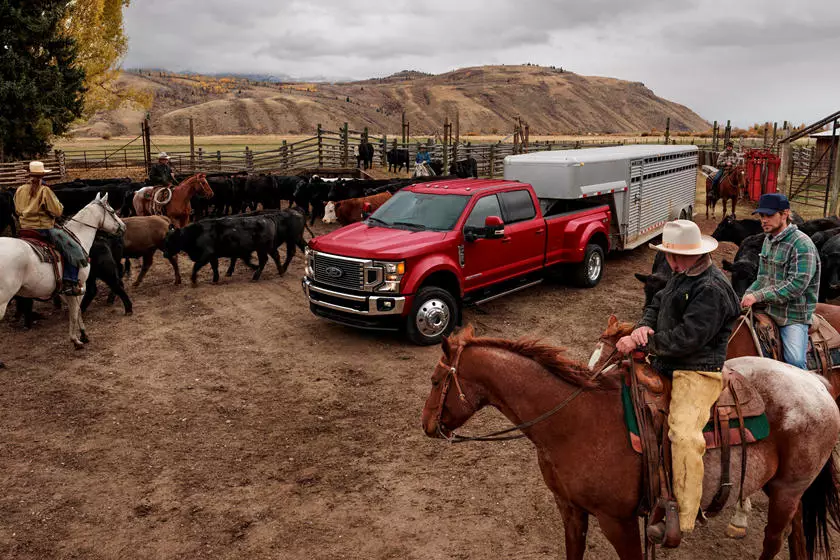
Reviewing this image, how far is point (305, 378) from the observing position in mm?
8312

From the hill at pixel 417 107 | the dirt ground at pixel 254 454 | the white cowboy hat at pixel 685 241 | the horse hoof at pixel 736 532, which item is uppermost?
the hill at pixel 417 107

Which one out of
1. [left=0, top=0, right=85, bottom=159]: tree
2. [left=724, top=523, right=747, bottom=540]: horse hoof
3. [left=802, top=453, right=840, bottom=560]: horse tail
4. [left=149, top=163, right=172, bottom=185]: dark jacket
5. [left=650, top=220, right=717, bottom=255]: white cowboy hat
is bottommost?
[left=724, top=523, right=747, bottom=540]: horse hoof

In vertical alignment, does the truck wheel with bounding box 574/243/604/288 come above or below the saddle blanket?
below

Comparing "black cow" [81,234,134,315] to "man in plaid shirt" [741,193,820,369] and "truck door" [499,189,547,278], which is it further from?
"man in plaid shirt" [741,193,820,369]

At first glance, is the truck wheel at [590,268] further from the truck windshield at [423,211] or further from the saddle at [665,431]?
the saddle at [665,431]

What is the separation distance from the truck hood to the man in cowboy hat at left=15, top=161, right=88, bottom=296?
3569mm

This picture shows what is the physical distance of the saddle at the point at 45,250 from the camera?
887 cm

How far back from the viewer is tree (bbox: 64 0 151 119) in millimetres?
27594

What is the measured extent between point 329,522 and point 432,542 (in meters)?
0.91

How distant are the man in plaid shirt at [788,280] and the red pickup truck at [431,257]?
4557 mm

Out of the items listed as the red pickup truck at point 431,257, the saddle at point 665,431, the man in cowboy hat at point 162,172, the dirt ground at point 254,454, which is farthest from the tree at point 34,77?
the saddle at point 665,431

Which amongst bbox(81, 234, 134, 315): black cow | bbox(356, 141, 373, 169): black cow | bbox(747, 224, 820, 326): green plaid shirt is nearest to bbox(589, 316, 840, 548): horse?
bbox(747, 224, 820, 326): green plaid shirt

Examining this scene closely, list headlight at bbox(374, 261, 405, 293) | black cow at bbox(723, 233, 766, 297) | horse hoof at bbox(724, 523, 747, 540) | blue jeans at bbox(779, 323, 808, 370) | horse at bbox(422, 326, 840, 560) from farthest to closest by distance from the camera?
headlight at bbox(374, 261, 405, 293)
black cow at bbox(723, 233, 766, 297)
blue jeans at bbox(779, 323, 808, 370)
horse hoof at bbox(724, 523, 747, 540)
horse at bbox(422, 326, 840, 560)

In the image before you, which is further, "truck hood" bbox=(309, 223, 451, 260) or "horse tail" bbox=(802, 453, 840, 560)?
"truck hood" bbox=(309, 223, 451, 260)
